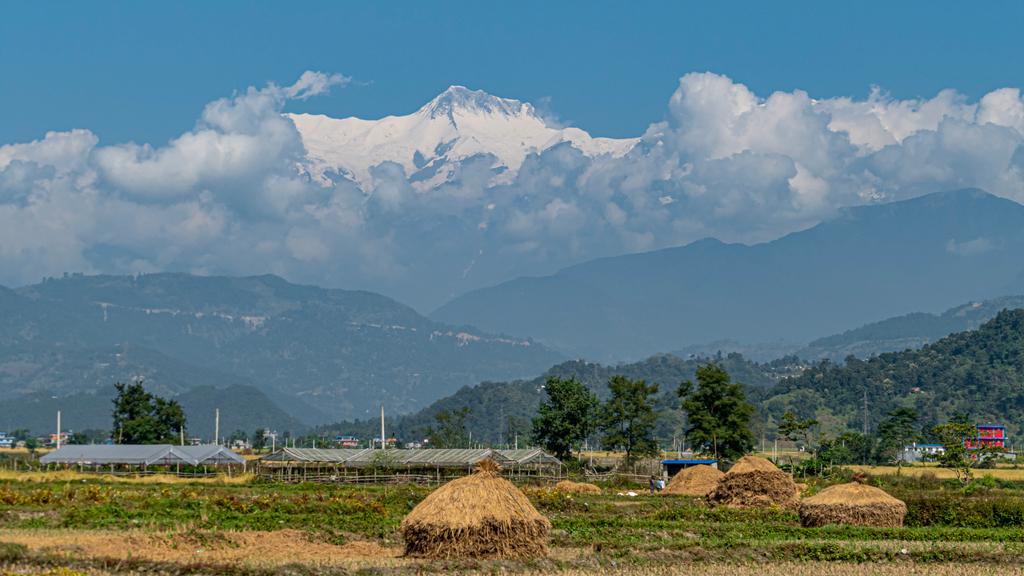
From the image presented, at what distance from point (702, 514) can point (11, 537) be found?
2514 centimetres

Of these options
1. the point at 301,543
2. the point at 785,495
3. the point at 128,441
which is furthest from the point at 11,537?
the point at 128,441

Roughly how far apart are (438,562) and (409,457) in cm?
6139

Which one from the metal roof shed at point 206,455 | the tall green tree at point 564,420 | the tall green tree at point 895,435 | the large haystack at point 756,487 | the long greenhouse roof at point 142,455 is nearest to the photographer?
the large haystack at point 756,487

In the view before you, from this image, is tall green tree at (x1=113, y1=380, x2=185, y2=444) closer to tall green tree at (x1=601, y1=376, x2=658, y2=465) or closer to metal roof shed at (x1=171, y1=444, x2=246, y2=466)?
metal roof shed at (x1=171, y1=444, x2=246, y2=466)

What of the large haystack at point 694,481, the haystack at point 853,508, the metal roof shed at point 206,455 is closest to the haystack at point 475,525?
the haystack at point 853,508

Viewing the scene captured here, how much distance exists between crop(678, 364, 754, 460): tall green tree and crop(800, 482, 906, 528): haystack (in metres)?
54.6

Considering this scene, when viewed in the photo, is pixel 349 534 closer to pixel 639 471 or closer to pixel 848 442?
pixel 639 471

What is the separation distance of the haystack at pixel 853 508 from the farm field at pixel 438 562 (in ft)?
2.89

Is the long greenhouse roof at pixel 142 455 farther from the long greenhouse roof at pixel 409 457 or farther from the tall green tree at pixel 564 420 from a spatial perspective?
the tall green tree at pixel 564 420

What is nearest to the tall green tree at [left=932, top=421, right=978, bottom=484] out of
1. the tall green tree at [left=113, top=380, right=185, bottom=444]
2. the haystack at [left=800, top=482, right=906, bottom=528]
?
the haystack at [left=800, top=482, right=906, bottom=528]

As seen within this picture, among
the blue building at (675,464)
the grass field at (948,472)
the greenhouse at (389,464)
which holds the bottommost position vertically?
the grass field at (948,472)

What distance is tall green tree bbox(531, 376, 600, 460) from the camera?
109062mm

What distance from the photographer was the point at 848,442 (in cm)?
13062

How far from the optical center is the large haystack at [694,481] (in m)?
71.7
